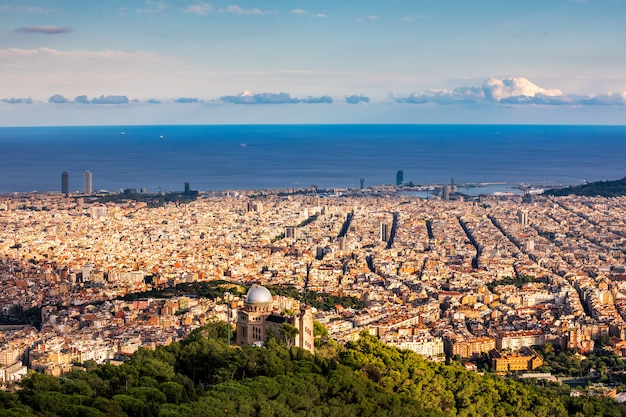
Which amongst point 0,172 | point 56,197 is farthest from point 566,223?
point 0,172

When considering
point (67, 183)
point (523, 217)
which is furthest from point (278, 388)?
point (67, 183)

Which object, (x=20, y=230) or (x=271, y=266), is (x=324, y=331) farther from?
(x=20, y=230)

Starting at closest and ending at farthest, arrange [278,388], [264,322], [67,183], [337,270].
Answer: [278,388] < [264,322] < [337,270] < [67,183]

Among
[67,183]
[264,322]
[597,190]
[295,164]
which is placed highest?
[264,322]

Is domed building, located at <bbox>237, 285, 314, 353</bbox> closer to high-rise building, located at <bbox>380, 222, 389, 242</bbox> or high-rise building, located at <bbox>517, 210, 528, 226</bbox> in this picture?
high-rise building, located at <bbox>380, 222, 389, 242</bbox>

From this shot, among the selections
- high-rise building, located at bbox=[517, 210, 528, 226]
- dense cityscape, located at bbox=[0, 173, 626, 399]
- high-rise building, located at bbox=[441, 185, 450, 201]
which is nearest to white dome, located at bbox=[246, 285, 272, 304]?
dense cityscape, located at bbox=[0, 173, 626, 399]

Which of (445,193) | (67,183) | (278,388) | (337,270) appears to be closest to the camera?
(278,388)

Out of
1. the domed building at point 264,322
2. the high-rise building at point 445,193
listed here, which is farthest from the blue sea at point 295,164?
the domed building at point 264,322

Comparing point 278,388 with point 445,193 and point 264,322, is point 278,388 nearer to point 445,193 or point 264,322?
point 264,322
